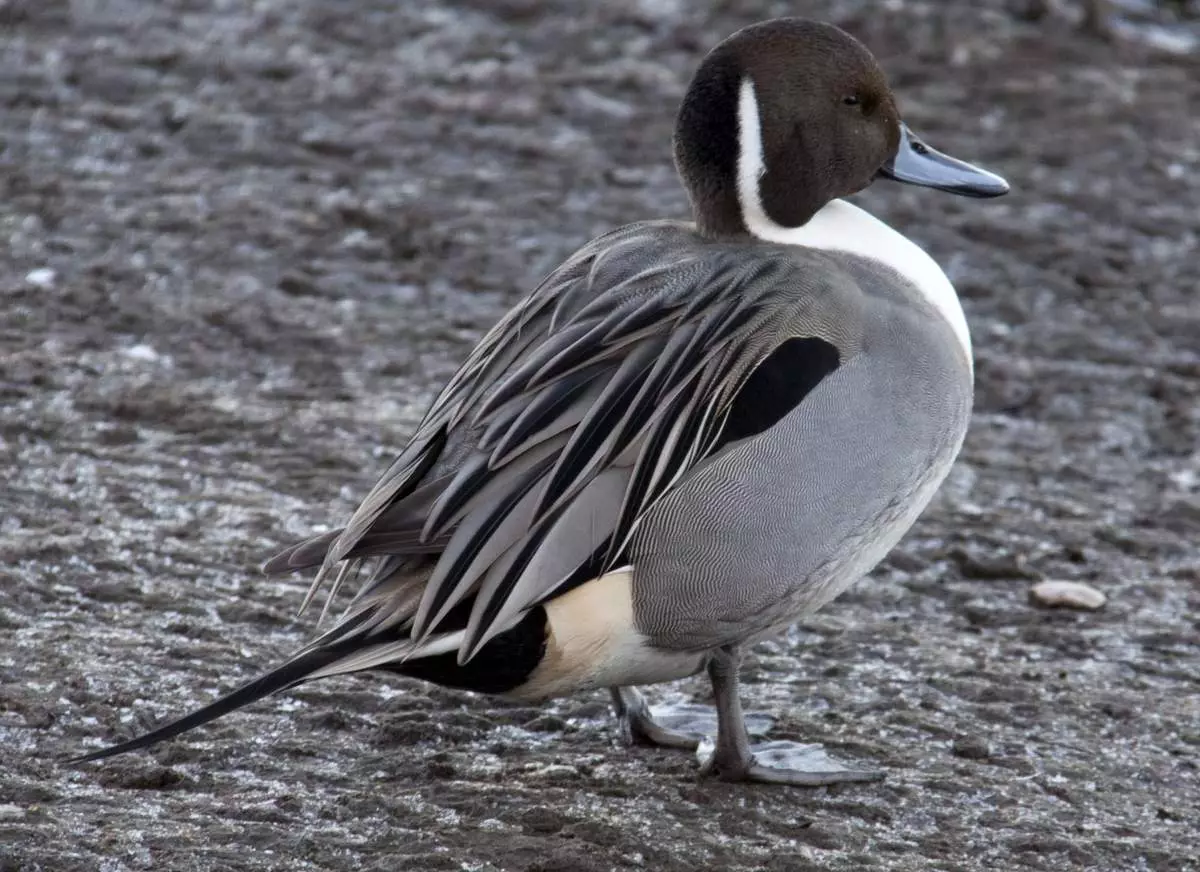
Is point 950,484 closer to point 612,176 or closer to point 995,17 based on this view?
point 612,176

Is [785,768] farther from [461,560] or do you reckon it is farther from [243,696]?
[243,696]

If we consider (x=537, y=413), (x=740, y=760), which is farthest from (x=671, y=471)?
(x=740, y=760)

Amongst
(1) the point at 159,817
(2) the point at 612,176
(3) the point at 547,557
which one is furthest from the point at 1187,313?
(1) the point at 159,817

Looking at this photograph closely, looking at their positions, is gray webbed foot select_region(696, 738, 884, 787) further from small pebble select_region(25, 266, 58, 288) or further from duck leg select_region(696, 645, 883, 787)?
small pebble select_region(25, 266, 58, 288)

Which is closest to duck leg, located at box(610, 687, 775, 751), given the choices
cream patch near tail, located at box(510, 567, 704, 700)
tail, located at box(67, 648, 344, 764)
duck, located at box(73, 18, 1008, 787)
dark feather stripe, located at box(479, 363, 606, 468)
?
duck, located at box(73, 18, 1008, 787)

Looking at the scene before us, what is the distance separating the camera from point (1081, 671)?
12.9 feet

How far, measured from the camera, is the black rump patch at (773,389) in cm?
325

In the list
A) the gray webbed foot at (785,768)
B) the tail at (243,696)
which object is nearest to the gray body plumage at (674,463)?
the tail at (243,696)

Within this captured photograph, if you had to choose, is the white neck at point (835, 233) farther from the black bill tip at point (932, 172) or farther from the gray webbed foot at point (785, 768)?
the gray webbed foot at point (785, 768)

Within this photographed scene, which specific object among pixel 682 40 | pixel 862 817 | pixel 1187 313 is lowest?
pixel 862 817

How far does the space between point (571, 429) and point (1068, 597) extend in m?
1.56

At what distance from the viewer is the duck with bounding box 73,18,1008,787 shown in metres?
3.10

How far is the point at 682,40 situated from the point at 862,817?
437 centimetres

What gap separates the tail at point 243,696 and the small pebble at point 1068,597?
1.88 m
